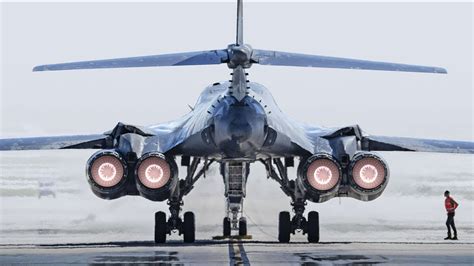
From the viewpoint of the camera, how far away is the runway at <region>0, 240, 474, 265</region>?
875 inches

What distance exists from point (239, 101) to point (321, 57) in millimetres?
1625

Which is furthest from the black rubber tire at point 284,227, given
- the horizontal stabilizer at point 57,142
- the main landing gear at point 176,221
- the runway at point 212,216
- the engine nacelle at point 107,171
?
the horizontal stabilizer at point 57,142

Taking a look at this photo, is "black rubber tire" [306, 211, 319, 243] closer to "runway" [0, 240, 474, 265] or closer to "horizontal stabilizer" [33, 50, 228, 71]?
"runway" [0, 240, 474, 265]

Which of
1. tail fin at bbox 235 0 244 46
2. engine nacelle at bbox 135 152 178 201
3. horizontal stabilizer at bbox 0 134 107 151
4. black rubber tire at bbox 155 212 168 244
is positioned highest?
tail fin at bbox 235 0 244 46

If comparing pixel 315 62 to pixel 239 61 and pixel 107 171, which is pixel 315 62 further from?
pixel 107 171

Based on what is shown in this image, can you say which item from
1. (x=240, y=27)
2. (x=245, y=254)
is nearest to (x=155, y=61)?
(x=240, y=27)

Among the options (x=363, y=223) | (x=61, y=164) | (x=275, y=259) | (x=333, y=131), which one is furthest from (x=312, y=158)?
(x=61, y=164)

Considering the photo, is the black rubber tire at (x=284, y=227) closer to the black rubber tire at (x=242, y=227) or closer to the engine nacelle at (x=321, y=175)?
the engine nacelle at (x=321, y=175)

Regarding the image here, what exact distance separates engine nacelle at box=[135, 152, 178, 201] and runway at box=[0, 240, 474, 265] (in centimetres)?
104

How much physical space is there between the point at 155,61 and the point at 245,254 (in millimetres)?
3788

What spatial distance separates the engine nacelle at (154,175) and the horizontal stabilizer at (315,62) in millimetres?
3356

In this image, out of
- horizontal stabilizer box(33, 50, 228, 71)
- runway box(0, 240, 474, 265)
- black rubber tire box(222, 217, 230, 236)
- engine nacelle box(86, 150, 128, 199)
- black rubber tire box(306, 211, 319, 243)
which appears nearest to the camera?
runway box(0, 240, 474, 265)

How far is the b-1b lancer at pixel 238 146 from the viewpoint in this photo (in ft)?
82.9

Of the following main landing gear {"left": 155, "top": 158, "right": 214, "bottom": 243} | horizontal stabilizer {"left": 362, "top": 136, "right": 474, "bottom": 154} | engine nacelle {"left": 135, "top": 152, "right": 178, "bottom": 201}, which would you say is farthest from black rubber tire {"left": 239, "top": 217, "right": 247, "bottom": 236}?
engine nacelle {"left": 135, "top": 152, "right": 178, "bottom": 201}
